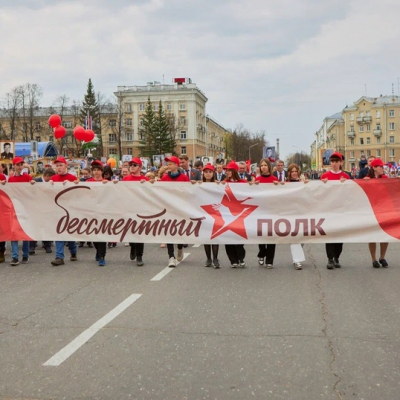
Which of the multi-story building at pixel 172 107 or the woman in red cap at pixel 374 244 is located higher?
the multi-story building at pixel 172 107

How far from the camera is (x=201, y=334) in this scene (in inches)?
197

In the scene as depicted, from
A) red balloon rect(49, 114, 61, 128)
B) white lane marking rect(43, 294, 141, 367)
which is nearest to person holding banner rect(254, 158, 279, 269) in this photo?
white lane marking rect(43, 294, 141, 367)

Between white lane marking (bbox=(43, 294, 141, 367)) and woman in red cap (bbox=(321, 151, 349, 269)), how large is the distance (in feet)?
11.9

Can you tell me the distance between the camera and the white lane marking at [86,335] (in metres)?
4.34

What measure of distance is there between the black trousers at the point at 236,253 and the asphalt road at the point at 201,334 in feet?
1.15

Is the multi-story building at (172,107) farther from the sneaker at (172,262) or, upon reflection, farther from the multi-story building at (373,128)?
the sneaker at (172,262)

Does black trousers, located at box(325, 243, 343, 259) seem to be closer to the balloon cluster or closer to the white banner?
the white banner

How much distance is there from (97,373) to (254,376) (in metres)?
1.26

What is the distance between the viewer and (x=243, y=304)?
6172mm

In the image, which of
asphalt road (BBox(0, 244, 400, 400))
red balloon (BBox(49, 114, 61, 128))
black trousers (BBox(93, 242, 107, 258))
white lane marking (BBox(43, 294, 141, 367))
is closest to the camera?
asphalt road (BBox(0, 244, 400, 400))

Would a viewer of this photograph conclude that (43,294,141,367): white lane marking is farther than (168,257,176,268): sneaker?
No

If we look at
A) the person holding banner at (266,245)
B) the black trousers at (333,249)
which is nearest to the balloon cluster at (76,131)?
the person holding banner at (266,245)

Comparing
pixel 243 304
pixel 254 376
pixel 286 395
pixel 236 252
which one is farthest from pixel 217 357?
pixel 236 252

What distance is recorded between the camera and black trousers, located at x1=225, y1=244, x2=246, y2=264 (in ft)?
28.8
